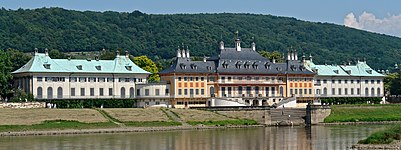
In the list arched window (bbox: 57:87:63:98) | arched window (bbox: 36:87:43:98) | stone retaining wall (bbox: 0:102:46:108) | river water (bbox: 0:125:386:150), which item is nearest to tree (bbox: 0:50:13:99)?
arched window (bbox: 36:87:43:98)

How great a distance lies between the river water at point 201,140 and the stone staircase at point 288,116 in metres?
13.0

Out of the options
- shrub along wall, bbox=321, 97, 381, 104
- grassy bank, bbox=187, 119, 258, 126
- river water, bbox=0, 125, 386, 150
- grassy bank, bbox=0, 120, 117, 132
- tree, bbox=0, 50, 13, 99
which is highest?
tree, bbox=0, 50, 13, 99

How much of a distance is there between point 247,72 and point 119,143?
4218cm

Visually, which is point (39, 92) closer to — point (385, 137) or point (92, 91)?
point (92, 91)

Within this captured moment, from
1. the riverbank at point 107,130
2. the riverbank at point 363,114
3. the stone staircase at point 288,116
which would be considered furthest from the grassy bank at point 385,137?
the riverbank at point 363,114

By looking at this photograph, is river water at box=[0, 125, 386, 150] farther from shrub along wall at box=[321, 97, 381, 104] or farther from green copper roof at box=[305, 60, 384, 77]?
green copper roof at box=[305, 60, 384, 77]

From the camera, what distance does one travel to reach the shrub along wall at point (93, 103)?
297 feet

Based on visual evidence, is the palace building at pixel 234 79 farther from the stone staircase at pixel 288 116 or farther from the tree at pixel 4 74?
the tree at pixel 4 74

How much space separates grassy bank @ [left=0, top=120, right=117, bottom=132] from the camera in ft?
240

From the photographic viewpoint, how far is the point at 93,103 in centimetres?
9269

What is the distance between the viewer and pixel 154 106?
95188 mm

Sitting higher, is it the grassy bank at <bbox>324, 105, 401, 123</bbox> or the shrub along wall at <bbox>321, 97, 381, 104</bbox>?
the shrub along wall at <bbox>321, 97, 381, 104</bbox>

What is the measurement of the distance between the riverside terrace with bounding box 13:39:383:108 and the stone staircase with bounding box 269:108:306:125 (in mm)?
Answer: 6674

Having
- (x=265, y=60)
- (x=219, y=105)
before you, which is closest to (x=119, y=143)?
(x=219, y=105)
